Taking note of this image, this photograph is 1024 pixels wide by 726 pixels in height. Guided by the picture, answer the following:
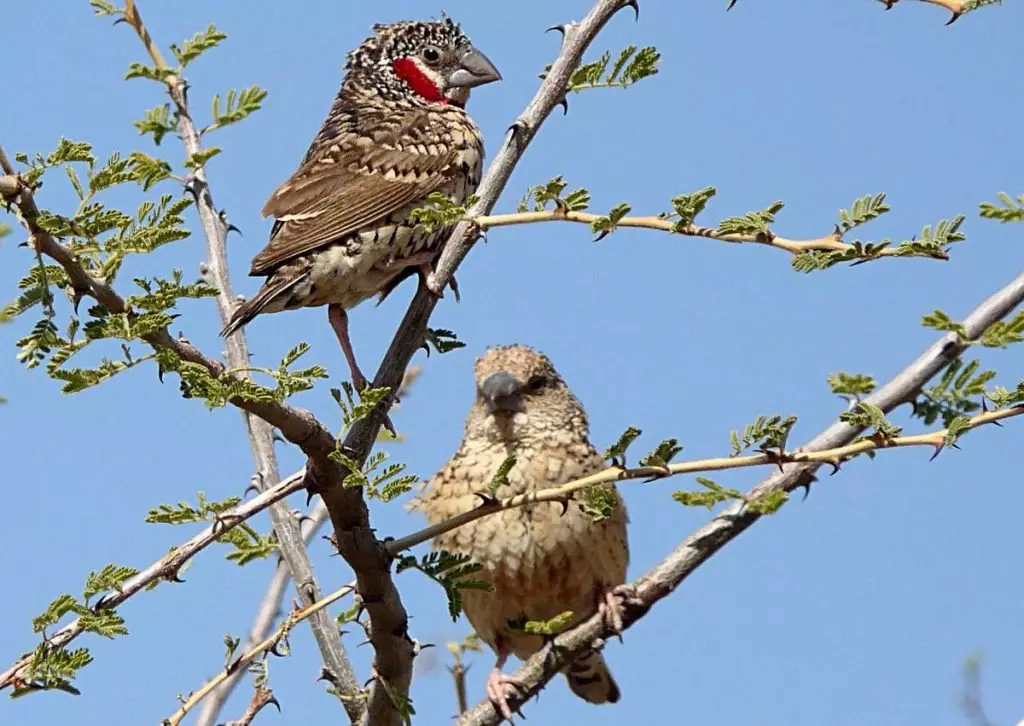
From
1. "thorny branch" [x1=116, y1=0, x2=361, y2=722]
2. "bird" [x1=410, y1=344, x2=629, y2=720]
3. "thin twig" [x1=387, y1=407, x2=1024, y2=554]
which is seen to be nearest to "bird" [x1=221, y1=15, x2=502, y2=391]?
"thorny branch" [x1=116, y1=0, x2=361, y2=722]

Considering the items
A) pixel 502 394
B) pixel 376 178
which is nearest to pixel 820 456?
pixel 376 178

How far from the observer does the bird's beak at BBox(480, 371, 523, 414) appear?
5984 mm

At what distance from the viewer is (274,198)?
5438 mm

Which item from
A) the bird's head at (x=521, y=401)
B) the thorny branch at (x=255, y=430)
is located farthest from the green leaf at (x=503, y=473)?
the bird's head at (x=521, y=401)

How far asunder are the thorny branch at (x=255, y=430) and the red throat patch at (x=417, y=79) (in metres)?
1.23

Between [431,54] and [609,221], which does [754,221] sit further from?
[431,54]

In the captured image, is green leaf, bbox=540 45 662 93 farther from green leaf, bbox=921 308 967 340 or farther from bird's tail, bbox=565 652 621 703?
bird's tail, bbox=565 652 621 703

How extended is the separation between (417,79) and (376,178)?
106 centimetres

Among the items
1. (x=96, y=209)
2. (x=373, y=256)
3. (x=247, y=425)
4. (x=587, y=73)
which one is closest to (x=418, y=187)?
(x=373, y=256)

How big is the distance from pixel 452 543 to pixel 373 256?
3.95 ft

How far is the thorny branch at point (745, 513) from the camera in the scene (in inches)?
124

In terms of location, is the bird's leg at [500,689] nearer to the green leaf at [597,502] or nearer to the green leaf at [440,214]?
the green leaf at [597,502]

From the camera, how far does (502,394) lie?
19.6ft

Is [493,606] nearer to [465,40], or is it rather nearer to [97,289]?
[465,40]
